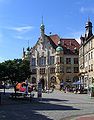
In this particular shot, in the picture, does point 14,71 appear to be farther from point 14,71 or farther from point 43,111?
point 43,111

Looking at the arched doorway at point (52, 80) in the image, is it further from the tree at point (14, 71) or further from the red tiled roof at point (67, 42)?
the tree at point (14, 71)

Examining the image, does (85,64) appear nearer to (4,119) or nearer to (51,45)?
(51,45)

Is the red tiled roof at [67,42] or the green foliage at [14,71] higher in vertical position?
the red tiled roof at [67,42]

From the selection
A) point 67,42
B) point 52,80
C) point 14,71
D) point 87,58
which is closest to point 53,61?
point 52,80

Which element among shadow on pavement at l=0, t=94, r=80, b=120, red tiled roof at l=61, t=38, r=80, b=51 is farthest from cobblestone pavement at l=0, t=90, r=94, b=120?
red tiled roof at l=61, t=38, r=80, b=51

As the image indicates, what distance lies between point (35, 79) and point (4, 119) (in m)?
99.4

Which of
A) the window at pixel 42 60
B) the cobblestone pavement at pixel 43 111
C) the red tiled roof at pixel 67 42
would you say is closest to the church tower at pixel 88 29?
the red tiled roof at pixel 67 42

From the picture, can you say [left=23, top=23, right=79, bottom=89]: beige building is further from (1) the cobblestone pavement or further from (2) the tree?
(1) the cobblestone pavement

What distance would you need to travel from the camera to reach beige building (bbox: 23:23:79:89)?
382ft

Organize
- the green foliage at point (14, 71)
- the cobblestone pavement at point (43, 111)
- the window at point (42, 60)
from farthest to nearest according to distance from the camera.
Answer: the window at point (42, 60) < the green foliage at point (14, 71) < the cobblestone pavement at point (43, 111)

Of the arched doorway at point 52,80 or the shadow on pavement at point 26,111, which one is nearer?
the shadow on pavement at point 26,111

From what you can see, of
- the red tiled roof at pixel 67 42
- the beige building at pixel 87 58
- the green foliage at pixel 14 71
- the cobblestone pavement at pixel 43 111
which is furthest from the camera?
the red tiled roof at pixel 67 42

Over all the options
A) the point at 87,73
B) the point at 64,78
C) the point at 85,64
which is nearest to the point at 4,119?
the point at 87,73

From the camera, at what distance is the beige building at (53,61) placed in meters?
116
